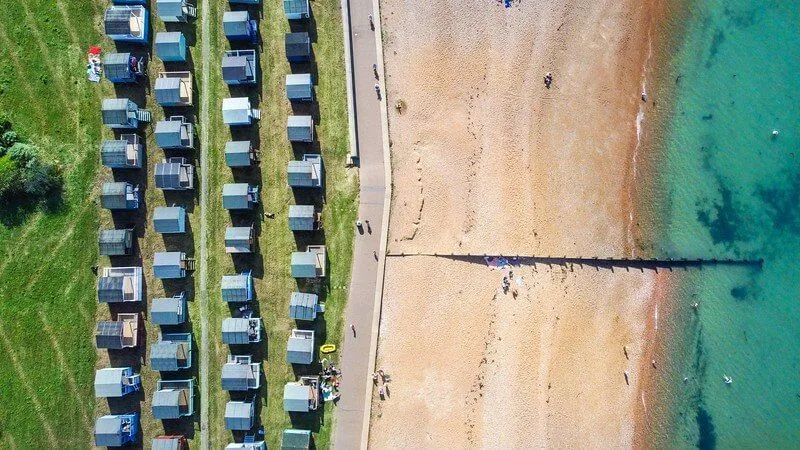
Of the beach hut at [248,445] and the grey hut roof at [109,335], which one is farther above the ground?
the grey hut roof at [109,335]

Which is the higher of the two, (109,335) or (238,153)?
(238,153)

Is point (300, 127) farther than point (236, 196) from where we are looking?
Yes

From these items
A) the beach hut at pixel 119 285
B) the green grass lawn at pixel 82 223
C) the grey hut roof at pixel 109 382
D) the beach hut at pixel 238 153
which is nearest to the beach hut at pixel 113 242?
the beach hut at pixel 119 285

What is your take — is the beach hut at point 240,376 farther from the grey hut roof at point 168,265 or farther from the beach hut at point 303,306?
the grey hut roof at point 168,265

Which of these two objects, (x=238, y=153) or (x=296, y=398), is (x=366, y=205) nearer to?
(x=238, y=153)

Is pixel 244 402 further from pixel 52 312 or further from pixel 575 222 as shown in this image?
pixel 575 222

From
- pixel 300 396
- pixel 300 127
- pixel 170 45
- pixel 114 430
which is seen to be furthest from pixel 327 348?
pixel 170 45
